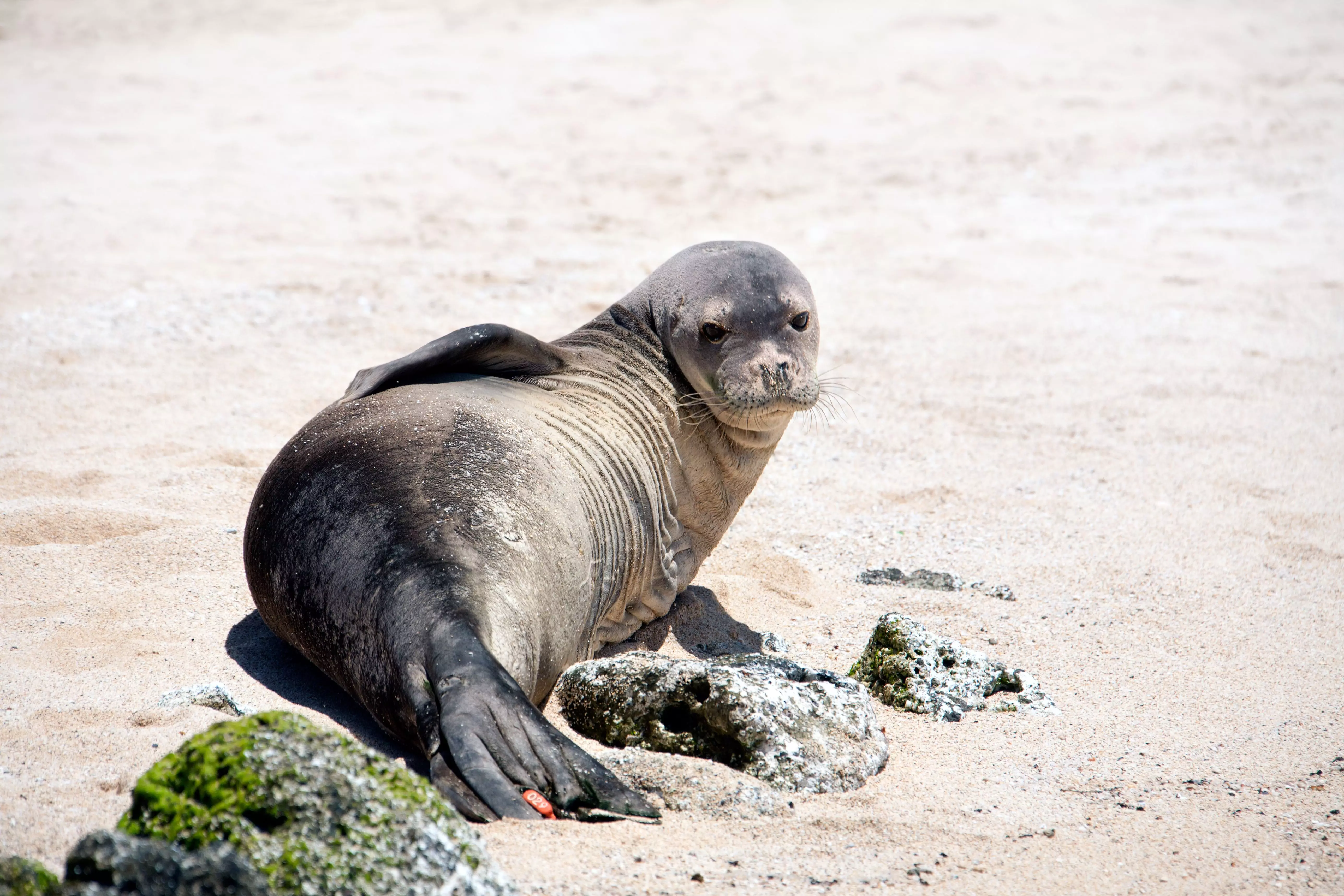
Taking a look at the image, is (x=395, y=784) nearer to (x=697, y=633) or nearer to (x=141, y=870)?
(x=141, y=870)

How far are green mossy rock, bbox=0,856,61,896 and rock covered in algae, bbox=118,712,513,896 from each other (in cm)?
19

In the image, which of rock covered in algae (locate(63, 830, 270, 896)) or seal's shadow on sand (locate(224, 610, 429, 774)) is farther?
seal's shadow on sand (locate(224, 610, 429, 774))

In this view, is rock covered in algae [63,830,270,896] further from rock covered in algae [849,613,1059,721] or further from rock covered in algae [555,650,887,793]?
rock covered in algae [849,613,1059,721]

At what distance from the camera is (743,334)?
12.9ft

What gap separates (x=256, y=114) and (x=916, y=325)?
565cm

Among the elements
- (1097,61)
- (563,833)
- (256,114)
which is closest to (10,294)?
(256,114)

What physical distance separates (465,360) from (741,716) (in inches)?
57.1

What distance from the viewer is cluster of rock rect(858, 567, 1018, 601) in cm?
424

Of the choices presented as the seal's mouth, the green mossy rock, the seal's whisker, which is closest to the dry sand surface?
the seal's whisker

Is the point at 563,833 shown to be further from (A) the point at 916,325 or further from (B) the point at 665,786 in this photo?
(A) the point at 916,325

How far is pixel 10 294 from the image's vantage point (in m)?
6.30

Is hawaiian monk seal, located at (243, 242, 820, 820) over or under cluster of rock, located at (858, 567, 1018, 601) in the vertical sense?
over

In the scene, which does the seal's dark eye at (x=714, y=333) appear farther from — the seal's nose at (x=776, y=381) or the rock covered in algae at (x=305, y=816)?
the rock covered in algae at (x=305, y=816)

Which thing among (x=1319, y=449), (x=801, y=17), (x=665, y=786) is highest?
(x=801, y=17)
